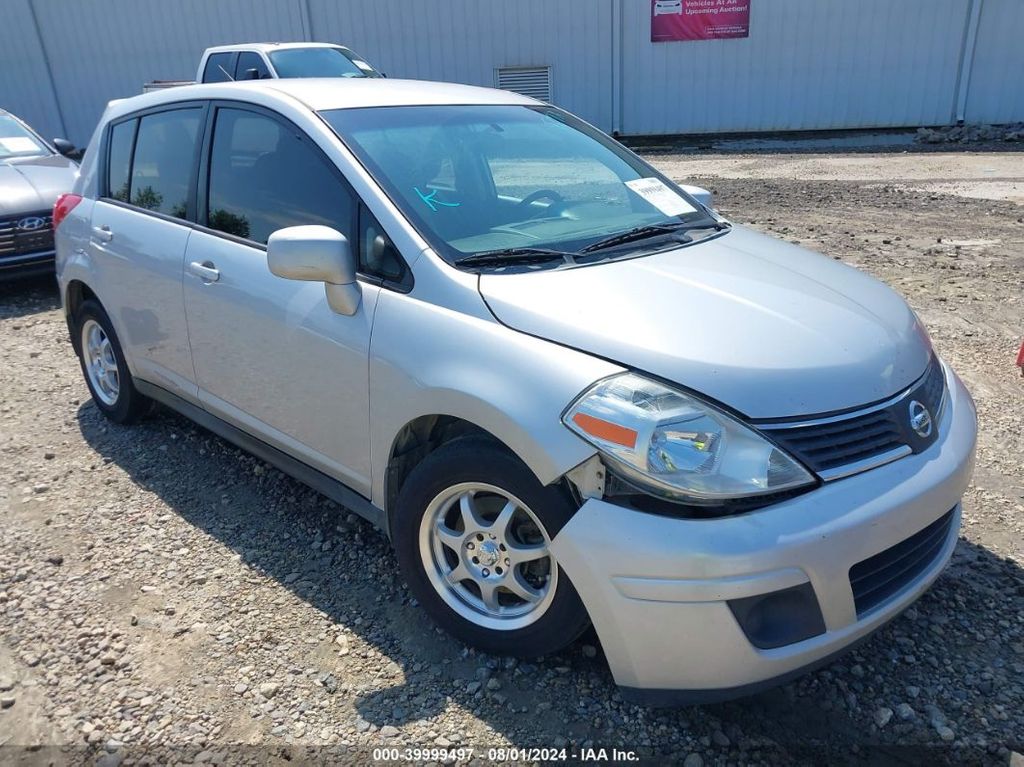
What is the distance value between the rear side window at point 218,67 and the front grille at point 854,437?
11.7 m

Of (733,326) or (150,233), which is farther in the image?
(150,233)

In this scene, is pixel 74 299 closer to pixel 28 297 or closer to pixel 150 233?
pixel 150 233

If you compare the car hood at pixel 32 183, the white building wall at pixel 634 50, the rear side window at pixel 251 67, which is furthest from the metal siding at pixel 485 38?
A: the car hood at pixel 32 183

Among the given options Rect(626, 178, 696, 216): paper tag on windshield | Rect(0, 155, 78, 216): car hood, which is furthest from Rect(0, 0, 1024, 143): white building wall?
Rect(626, 178, 696, 216): paper tag on windshield

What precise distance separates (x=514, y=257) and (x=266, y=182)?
3.98 ft

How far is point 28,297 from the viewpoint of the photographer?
7.47 meters

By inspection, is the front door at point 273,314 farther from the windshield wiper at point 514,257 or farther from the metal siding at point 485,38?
the metal siding at point 485,38

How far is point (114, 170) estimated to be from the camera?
4.21 meters

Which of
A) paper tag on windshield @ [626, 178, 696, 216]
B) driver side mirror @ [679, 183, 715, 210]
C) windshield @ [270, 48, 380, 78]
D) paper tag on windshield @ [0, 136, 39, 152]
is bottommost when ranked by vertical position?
paper tag on windshield @ [0, 136, 39, 152]

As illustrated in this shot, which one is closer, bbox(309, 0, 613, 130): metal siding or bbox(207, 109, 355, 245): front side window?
bbox(207, 109, 355, 245): front side window

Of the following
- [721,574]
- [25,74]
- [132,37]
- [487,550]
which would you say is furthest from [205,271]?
[25,74]

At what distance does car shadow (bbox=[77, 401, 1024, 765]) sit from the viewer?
233 centimetres

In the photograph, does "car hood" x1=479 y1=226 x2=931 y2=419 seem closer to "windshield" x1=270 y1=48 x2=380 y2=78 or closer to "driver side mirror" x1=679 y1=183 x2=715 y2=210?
"driver side mirror" x1=679 y1=183 x2=715 y2=210

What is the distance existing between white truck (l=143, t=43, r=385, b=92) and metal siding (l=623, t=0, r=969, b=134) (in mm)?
7784
